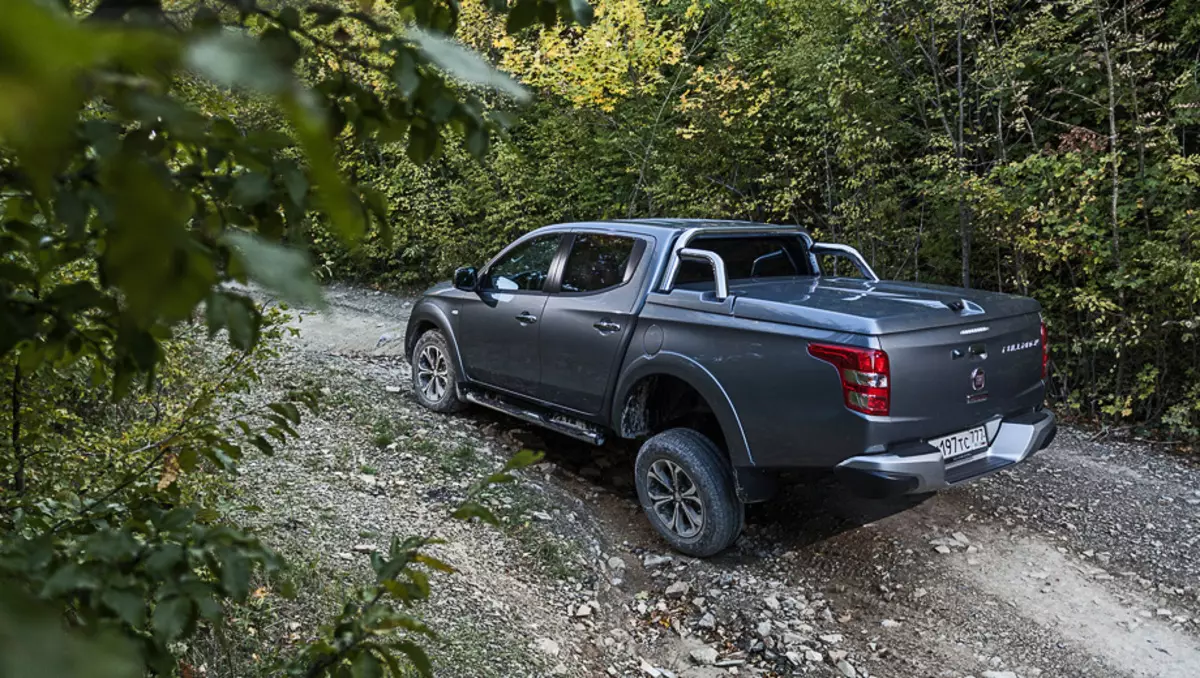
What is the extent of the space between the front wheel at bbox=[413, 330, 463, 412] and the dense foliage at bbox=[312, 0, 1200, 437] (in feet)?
5.99

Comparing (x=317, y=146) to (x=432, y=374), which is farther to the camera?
(x=432, y=374)

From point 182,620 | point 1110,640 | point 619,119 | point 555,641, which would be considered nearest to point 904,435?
point 1110,640

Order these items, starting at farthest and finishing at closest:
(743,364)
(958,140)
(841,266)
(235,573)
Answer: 1. (841,266)
2. (958,140)
3. (743,364)
4. (235,573)

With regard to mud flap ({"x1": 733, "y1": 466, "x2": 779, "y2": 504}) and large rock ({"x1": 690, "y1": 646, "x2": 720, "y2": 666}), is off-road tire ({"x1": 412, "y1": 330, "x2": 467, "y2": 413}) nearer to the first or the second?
mud flap ({"x1": 733, "y1": 466, "x2": 779, "y2": 504})

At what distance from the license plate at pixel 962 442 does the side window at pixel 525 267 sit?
2.96m

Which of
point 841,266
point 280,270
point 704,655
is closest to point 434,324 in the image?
point 704,655

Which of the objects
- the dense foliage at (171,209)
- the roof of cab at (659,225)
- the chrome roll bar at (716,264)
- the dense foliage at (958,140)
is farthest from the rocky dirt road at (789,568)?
the roof of cab at (659,225)

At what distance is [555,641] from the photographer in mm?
3809

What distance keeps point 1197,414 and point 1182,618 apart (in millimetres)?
3110

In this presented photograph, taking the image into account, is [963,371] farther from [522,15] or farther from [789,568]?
[522,15]

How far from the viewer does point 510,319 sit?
238 inches

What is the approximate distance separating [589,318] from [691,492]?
1.38m

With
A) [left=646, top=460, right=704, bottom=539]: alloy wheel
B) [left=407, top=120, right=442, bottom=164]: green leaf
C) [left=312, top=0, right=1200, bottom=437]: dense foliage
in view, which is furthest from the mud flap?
[left=407, top=120, right=442, bottom=164]: green leaf

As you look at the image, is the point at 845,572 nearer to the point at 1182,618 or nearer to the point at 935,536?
the point at 935,536
